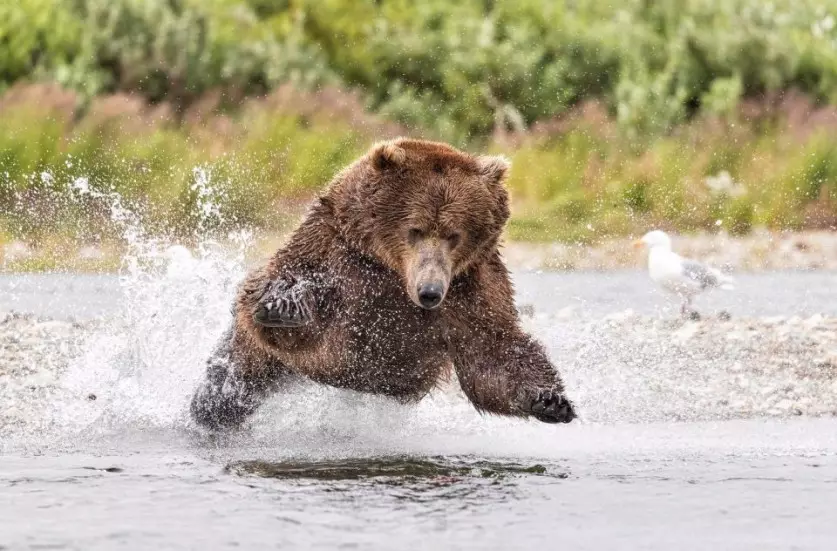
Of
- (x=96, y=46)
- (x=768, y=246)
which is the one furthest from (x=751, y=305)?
(x=96, y=46)

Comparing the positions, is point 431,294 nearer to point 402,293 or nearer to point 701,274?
point 402,293

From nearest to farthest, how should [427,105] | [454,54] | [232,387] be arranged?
[232,387] → [427,105] → [454,54]

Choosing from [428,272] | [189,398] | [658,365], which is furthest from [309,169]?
[428,272]

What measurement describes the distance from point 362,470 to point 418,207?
1.03 meters

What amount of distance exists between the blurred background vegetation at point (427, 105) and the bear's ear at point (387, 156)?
9443 mm

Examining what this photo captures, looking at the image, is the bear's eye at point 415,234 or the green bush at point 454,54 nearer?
the bear's eye at point 415,234

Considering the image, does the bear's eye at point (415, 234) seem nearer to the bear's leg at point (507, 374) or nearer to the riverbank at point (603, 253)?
the bear's leg at point (507, 374)

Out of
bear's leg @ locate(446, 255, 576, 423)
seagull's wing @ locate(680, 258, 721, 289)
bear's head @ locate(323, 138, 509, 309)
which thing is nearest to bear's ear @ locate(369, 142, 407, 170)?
bear's head @ locate(323, 138, 509, 309)

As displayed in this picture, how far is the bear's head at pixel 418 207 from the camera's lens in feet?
18.1

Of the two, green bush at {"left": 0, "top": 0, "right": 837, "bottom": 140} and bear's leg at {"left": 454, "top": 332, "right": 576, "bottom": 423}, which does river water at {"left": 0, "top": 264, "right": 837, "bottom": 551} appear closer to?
bear's leg at {"left": 454, "top": 332, "right": 576, "bottom": 423}

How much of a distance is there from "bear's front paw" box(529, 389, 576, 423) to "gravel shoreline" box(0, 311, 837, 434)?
4.44ft

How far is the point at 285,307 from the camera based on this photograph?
5.51 meters

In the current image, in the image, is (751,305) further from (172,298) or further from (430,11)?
(430,11)

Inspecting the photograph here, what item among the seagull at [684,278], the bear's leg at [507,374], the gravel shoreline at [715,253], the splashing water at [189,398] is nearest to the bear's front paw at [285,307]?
the splashing water at [189,398]
